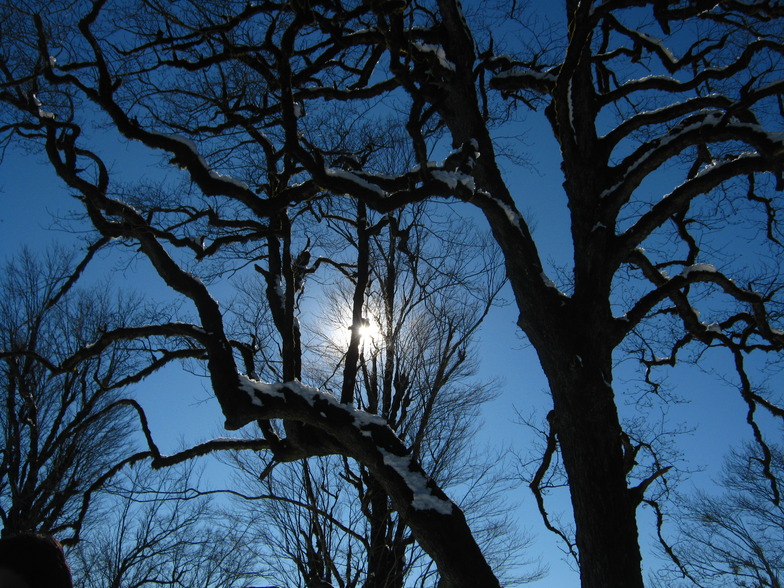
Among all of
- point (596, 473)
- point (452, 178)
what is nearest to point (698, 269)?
point (596, 473)

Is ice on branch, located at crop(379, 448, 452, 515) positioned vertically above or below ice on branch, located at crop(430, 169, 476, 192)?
below

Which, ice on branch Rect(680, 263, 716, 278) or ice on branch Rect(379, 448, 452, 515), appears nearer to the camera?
ice on branch Rect(379, 448, 452, 515)

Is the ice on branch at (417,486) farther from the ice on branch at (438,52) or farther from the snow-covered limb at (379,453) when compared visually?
the ice on branch at (438,52)

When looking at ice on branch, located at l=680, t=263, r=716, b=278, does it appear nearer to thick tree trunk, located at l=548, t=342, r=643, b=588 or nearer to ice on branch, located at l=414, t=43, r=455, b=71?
thick tree trunk, located at l=548, t=342, r=643, b=588

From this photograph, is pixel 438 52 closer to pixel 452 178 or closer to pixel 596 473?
pixel 452 178

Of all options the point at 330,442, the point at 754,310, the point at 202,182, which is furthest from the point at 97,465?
the point at 754,310

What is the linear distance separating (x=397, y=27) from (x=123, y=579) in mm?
13564

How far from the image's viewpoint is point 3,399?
1037 centimetres

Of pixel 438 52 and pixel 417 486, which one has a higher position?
pixel 438 52

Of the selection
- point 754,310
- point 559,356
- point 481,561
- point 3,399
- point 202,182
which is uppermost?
point 3,399

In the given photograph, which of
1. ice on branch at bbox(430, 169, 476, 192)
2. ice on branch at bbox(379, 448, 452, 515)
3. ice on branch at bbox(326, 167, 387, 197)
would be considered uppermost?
ice on branch at bbox(430, 169, 476, 192)

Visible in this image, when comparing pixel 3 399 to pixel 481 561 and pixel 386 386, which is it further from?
pixel 481 561

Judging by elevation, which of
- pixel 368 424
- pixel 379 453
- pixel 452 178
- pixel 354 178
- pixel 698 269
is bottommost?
pixel 379 453

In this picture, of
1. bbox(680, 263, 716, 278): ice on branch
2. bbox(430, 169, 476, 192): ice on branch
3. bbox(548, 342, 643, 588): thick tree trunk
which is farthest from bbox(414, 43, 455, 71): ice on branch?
bbox(548, 342, 643, 588): thick tree trunk
